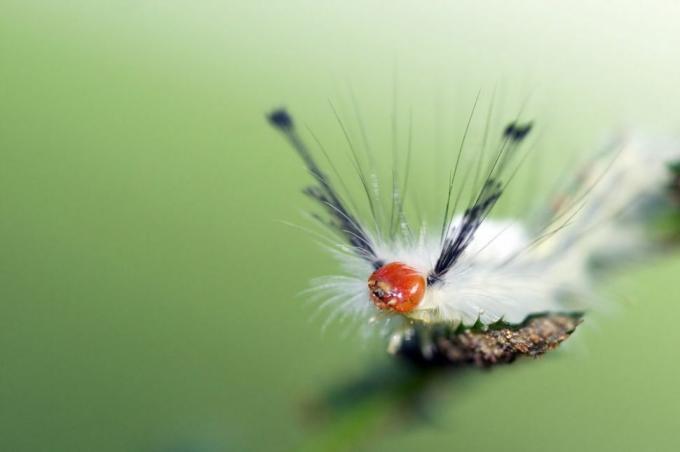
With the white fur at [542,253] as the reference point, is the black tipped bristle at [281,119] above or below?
above

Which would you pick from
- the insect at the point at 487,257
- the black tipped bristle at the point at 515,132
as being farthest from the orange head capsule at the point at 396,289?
the black tipped bristle at the point at 515,132

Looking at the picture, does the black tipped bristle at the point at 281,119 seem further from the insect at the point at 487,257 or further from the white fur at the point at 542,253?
the white fur at the point at 542,253

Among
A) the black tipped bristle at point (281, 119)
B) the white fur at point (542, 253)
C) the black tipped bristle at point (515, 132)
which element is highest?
the black tipped bristle at point (281, 119)

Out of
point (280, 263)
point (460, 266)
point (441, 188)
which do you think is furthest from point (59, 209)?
point (460, 266)

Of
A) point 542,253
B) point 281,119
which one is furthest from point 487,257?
point 281,119

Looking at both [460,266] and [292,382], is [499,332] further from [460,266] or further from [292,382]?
[292,382]

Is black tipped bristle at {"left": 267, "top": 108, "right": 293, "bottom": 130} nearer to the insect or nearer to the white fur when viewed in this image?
the insect

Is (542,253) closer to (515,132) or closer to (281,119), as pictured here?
(515,132)

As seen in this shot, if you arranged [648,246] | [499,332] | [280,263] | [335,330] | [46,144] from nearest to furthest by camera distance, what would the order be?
[499,332] < [648,246] < [335,330] < [280,263] < [46,144]
